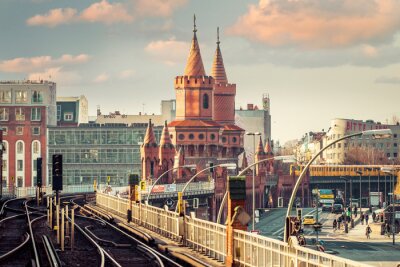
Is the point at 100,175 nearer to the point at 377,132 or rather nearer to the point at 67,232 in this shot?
the point at 67,232

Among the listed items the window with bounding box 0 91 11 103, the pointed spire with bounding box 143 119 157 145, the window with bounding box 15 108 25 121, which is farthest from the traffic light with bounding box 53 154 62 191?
the window with bounding box 0 91 11 103

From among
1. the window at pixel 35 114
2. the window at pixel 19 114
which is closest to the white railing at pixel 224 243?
the window at pixel 35 114

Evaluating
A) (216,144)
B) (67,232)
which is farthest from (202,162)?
(67,232)

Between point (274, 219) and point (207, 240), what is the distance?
409ft

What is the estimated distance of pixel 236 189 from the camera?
38.0 m

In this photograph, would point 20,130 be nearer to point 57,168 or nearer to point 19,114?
point 19,114

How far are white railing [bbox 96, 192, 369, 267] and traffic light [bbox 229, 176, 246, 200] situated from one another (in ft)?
4.14

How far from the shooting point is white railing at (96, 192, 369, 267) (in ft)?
93.6

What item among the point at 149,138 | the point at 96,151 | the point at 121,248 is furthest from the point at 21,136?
the point at 121,248

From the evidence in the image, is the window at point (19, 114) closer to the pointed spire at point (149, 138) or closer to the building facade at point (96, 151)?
the building facade at point (96, 151)

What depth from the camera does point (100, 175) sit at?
195m

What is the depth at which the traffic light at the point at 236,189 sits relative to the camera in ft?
125

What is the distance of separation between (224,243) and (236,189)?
3.08 meters

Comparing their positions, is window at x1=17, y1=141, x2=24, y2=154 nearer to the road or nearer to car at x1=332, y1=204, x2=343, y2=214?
the road
